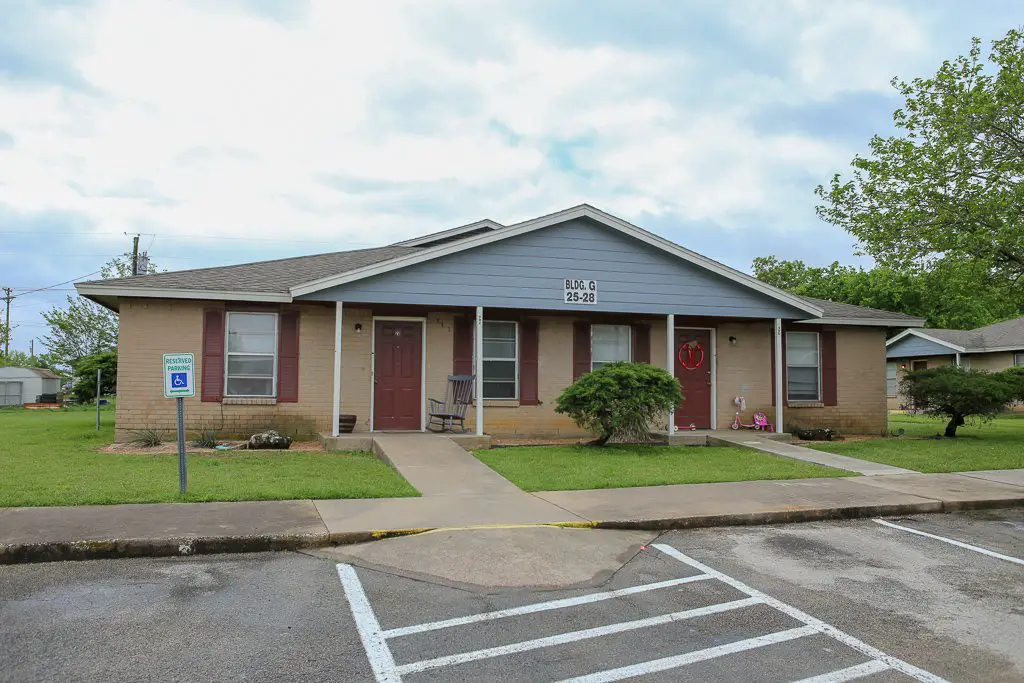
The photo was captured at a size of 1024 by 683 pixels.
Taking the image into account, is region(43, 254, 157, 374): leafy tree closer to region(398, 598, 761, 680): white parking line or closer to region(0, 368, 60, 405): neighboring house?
region(0, 368, 60, 405): neighboring house

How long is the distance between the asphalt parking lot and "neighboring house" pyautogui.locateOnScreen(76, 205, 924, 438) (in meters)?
7.23

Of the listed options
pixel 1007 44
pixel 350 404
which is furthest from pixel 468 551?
pixel 1007 44

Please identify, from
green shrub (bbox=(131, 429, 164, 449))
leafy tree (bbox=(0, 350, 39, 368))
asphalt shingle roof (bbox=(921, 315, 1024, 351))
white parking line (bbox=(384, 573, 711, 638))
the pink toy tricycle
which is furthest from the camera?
leafy tree (bbox=(0, 350, 39, 368))

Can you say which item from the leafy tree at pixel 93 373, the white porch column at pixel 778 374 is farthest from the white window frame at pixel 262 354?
the white porch column at pixel 778 374

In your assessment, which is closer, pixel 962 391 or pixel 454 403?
pixel 454 403

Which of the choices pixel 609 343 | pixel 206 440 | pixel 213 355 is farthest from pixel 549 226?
pixel 206 440

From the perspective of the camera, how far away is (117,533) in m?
5.97

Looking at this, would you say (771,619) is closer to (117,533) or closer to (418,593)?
(418,593)

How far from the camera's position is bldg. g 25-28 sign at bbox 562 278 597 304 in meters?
13.6

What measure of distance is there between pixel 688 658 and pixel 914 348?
36.4 m

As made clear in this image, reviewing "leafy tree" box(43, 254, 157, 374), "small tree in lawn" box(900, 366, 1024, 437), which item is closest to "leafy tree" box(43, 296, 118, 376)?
"leafy tree" box(43, 254, 157, 374)

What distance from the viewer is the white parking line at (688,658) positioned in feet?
12.0

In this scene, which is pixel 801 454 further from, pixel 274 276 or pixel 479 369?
pixel 274 276

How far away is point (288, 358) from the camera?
13391 mm
